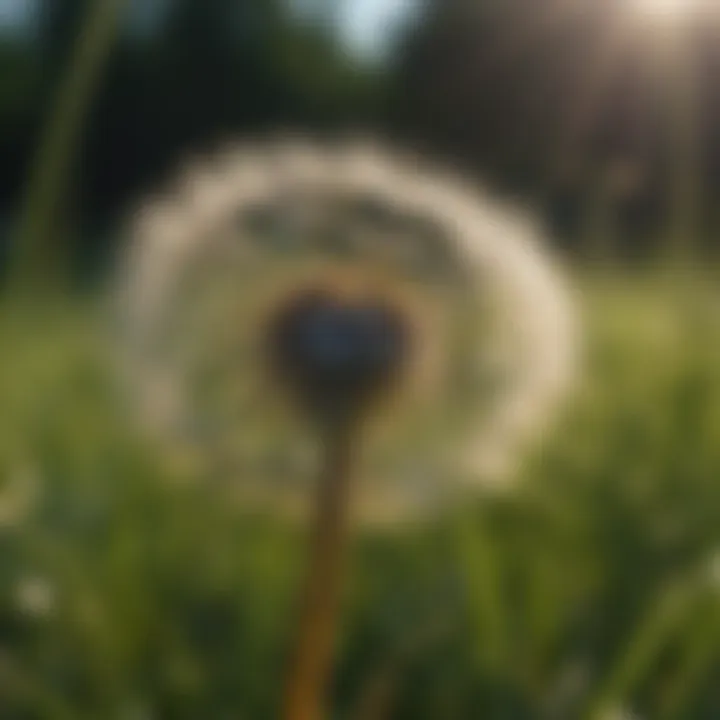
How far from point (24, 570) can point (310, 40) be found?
341 inches

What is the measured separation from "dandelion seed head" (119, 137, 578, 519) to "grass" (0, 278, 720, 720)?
5cm

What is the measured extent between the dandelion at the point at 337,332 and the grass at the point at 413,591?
2.4 inches

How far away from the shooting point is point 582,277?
2.24 meters

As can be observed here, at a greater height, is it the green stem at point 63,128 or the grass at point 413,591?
the green stem at point 63,128

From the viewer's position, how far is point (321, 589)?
30.1 inches

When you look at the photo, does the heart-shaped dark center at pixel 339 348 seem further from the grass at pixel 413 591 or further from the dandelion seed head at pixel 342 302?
the grass at pixel 413 591

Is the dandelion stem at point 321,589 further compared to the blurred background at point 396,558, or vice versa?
the blurred background at point 396,558

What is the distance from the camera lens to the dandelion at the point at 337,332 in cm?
80

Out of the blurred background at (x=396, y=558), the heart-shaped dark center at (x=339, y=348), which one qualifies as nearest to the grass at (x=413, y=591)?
the blurred background at (x=396, y=558)

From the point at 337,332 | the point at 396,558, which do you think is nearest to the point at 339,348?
the point at 337,332

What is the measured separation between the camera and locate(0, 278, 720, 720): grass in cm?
94

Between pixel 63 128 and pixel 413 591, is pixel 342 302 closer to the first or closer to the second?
pixel 63 128

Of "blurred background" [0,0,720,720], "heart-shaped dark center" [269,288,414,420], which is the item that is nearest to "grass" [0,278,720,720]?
"blurred background" [0,0,720,720]

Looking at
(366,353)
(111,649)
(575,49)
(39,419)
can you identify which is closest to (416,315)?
(366,353)
